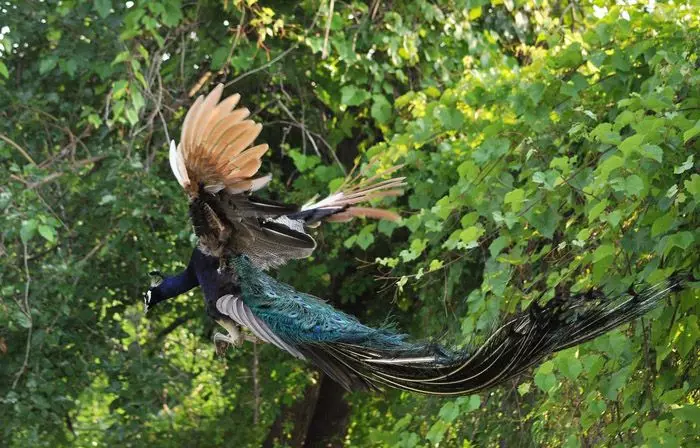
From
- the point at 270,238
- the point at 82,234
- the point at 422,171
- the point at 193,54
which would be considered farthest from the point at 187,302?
the point at 270,238

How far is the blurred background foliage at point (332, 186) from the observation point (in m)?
4.25

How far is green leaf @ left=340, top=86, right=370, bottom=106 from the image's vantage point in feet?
21.4

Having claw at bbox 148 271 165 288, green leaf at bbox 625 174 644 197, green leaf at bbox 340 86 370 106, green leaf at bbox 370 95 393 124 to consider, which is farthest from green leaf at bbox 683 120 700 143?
green leaf at bbox 340 86 370 106

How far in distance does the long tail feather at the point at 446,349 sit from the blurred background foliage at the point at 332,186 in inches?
23.9

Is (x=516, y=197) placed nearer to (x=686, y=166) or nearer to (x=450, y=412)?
(x=686, y=166)

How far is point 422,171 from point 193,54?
65.2 inches

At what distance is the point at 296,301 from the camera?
389 cm

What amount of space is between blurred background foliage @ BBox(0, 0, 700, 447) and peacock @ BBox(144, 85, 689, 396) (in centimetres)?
55

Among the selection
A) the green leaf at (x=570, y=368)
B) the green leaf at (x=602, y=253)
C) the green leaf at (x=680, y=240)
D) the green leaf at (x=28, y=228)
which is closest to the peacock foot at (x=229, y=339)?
the green leaf at (x=570, y=368)

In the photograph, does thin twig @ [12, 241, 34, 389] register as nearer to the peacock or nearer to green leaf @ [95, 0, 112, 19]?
green leaf @ [95, 0, 112, 19]

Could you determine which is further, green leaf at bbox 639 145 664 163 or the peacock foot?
the peacock foot

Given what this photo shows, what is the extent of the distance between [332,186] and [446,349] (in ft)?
7.98

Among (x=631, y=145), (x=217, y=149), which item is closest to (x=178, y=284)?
(x=217, y=149)

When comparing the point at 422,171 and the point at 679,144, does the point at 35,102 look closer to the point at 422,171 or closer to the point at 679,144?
the point at 422,171
